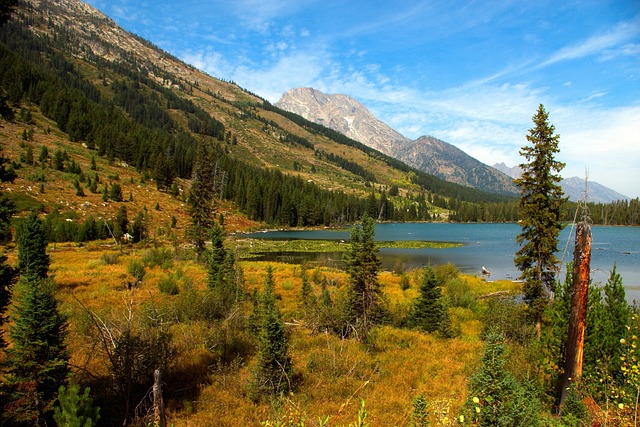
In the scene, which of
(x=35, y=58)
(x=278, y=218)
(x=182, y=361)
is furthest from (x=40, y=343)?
(x=35, y=58)

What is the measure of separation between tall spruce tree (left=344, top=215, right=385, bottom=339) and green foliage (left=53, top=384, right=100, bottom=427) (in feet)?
42.0

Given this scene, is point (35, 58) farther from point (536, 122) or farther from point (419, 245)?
point (536, 122)

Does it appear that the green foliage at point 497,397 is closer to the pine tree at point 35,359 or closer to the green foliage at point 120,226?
the pine tree at point 35,359

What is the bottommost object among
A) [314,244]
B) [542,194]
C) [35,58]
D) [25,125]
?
[314,244]

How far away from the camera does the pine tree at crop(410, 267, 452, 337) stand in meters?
17.5

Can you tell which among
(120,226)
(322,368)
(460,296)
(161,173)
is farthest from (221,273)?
(161,173)

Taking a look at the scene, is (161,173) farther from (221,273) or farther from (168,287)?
(221,273)

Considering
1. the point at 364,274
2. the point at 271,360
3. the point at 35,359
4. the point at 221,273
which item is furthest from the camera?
the point at 221,273

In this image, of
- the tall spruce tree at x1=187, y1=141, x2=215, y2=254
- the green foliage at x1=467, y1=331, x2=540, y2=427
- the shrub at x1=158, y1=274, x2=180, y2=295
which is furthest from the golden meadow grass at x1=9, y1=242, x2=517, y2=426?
the tall spruce tree at x1=187, y1=141, x2=215, y2=254

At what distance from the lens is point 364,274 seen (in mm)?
16859

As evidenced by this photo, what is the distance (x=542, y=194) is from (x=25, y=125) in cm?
10011

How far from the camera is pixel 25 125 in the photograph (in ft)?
243

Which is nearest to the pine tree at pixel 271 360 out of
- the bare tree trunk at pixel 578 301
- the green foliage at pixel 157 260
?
the bare tree trunk at pixel 578 301

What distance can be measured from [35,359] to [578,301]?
1235cm
